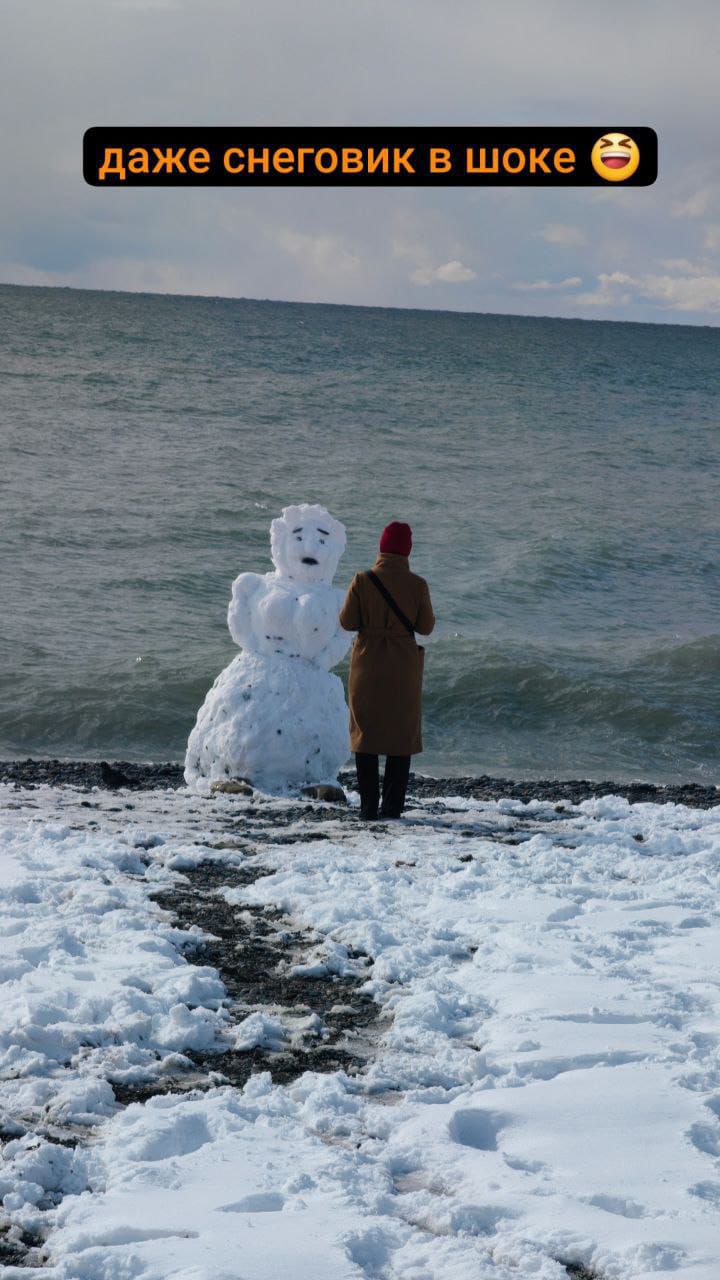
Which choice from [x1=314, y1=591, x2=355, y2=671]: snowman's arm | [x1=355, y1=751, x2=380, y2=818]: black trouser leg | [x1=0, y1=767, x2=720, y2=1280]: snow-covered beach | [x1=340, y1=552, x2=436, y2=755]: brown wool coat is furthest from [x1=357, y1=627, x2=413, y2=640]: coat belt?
[x1=0, y1=767, x2=720, y2=1280]: snow-covered beach

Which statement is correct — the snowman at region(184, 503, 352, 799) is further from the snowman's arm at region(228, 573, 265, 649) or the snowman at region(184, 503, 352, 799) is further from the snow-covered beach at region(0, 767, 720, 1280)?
the snow-covered beach at region(0, 767, 720, 1280)

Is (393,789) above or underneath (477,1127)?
above

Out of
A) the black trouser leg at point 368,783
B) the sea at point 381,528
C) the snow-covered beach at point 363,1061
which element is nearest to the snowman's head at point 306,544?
the black trouser leg at point 368,783

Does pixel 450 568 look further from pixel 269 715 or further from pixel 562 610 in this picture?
pixel 269 715

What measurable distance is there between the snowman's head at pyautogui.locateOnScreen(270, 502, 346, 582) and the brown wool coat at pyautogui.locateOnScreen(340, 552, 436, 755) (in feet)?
3.64

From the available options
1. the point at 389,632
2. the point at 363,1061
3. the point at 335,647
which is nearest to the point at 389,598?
the point at 389,632

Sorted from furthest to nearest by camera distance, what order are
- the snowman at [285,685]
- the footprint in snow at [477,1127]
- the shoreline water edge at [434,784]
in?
the shoreline water edge at [434,784], the snowman at [285,685], the footprint in snow at [477,1127]

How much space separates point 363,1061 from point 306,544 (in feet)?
15.5

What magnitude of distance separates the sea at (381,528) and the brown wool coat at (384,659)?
4.11 meters

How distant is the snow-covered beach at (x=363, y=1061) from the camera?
3.06 metres

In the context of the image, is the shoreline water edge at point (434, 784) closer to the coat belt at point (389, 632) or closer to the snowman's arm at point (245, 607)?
the snowman's arm at point (245, 607)

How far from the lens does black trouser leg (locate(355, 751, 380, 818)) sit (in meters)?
7.39

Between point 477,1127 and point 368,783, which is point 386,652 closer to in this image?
point 368,783

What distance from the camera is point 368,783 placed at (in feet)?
24.3
